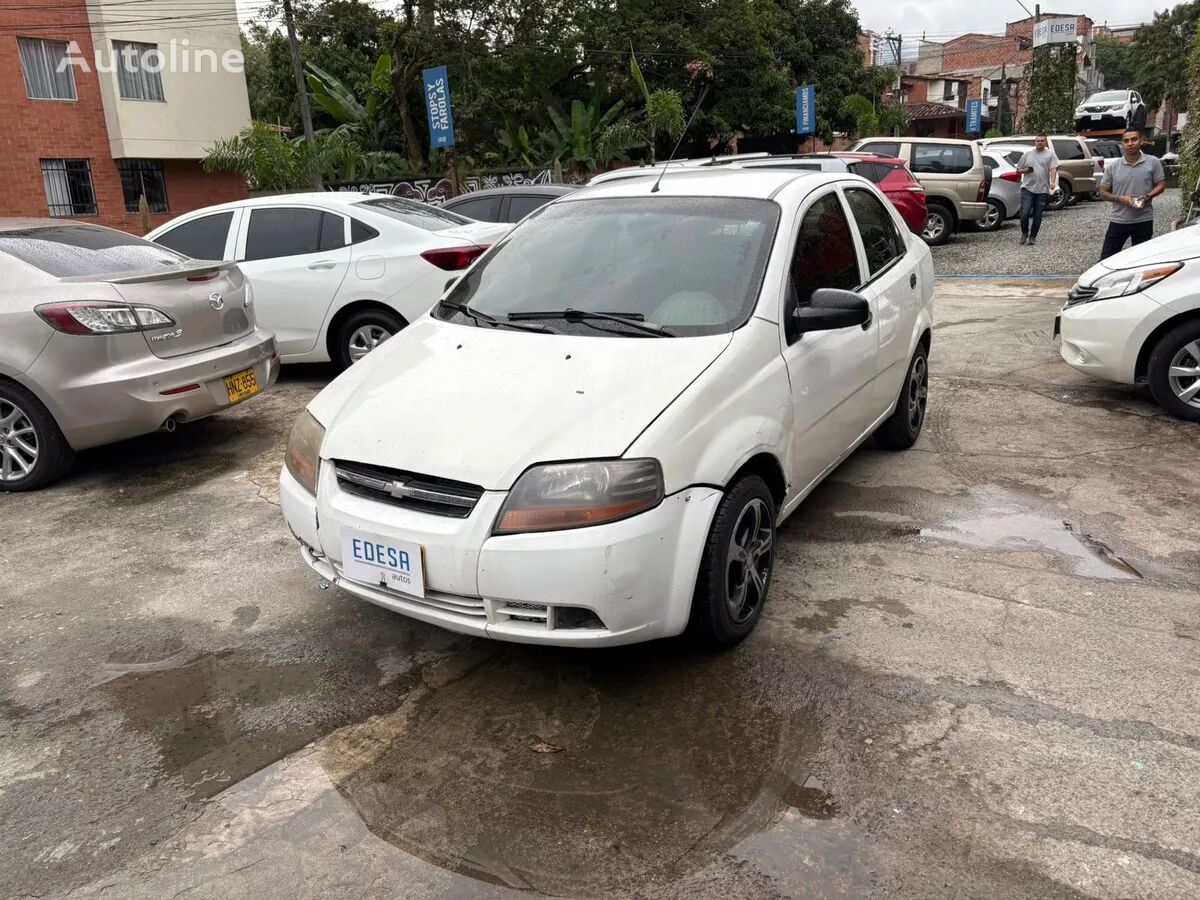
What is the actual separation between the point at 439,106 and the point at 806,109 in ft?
48.4

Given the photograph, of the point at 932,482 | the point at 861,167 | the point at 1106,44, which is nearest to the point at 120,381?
the point at 932,482

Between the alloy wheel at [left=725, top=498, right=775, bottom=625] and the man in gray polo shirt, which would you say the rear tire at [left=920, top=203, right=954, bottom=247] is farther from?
the alloy wheel at [left=725, top=498, right=775, bottom=625]

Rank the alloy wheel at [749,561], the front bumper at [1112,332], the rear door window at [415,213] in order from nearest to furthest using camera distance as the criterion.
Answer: the alloy wheel at [749,561] → the front bumper at [1112,332] → the rear door window at [415,213]

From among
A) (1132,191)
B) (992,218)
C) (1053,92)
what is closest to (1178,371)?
(1132,191)

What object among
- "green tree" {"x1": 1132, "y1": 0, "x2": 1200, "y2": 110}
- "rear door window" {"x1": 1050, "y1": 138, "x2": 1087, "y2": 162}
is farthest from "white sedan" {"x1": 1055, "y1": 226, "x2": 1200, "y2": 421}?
"green tree" {"x1": 1132, "y1": 0, "x2": 1200, "y2": 110}

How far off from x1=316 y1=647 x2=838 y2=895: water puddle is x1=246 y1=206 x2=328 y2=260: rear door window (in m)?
5.30

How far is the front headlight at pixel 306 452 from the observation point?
3.49 metres

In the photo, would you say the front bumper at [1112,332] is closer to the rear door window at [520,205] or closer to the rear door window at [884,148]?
the rear door window at [520,205]

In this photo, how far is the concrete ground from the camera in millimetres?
2553

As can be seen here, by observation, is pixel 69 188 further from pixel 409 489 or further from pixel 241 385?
pixel 409 489

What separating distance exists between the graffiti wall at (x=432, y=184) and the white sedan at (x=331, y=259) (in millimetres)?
11644

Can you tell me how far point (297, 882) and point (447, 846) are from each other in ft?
1.30

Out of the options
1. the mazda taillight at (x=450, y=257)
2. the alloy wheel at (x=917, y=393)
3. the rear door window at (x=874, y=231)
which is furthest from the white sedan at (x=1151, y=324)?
the mazda taillight at (x=450, y=257)

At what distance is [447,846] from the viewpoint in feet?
8.65
